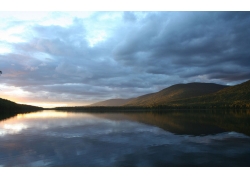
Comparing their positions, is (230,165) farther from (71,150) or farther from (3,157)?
(3,157)

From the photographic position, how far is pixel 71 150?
30328 millimetres

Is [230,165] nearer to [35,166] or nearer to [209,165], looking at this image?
[209,165]

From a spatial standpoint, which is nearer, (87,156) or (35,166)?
(35,166)

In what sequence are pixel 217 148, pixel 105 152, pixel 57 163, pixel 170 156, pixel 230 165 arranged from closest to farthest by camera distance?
pixel 230 165 < pixel 57 163 < pixel 170 156 < pixel 105 152 < pixel 217 148

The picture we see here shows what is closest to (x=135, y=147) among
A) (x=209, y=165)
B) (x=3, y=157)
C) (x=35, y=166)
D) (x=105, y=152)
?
(x=105, y=152)

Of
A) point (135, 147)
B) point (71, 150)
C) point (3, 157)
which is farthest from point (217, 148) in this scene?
point (3, 157)

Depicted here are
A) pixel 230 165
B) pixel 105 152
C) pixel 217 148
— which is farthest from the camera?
pixel 217 148

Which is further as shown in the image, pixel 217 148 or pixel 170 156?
pixel 217 148

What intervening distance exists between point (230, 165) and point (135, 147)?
572 inches

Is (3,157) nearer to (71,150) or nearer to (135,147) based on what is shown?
(71,150)

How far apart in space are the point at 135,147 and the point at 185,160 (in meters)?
10.0

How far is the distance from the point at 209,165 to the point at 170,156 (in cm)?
525

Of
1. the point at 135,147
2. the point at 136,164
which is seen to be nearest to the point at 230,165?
the point at 136,164

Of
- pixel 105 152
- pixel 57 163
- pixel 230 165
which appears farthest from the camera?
pixel 105 152
